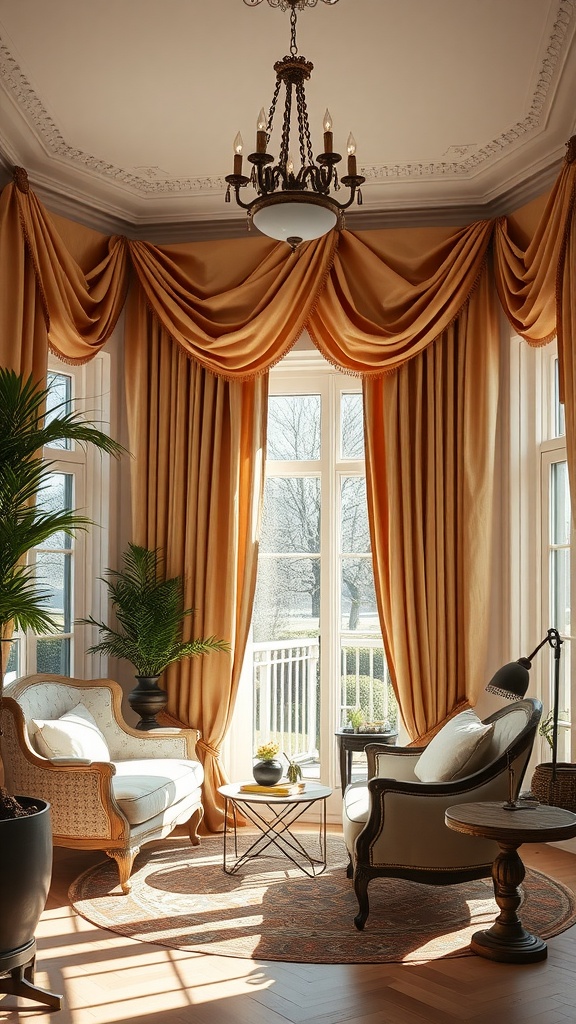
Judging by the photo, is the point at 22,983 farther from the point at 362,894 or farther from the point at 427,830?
the point at 427,830

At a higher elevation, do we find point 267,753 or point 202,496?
point 202,496

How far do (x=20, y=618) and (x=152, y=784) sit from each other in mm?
1341

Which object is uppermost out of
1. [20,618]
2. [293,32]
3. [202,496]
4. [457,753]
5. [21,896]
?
[293,32]

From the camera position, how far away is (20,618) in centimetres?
345

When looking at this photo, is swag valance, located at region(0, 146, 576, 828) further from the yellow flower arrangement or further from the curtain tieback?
the yellow flower arrangement

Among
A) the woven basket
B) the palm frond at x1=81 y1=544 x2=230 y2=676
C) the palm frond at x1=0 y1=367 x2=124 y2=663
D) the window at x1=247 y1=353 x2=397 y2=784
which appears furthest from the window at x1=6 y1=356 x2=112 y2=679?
the woven basket

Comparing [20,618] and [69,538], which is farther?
[69,538]

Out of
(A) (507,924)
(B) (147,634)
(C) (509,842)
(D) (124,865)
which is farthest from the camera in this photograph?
(B) (147,634)

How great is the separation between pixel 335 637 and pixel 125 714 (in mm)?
1320

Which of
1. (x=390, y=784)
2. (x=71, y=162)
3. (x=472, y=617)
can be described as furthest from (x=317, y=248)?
(x=390, y=784)

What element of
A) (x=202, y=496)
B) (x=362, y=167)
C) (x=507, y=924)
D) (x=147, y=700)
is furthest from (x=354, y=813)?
(x=362, y=167)

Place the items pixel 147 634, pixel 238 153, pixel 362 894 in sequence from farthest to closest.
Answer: pixel 147 634 < pixel 362 894 < pixel 238 153

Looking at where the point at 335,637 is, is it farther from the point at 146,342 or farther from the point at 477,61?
the point at 477,61

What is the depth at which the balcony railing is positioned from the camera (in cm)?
579
